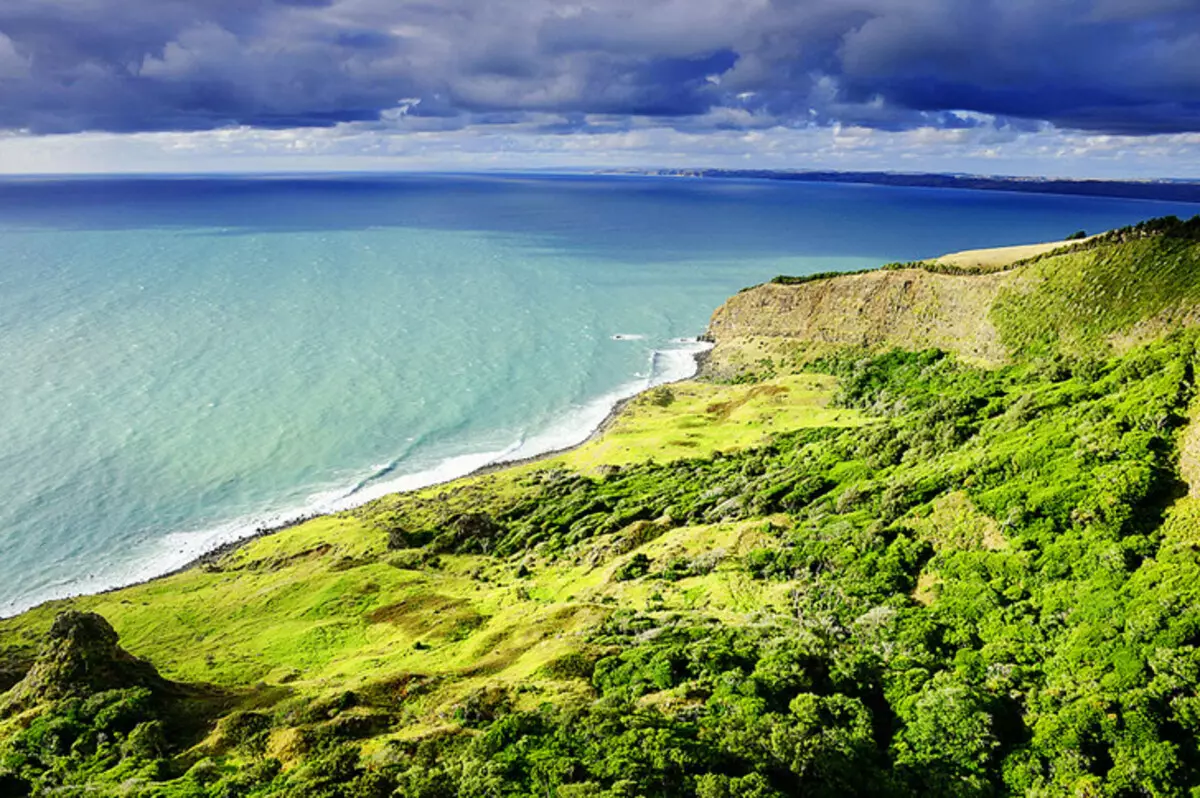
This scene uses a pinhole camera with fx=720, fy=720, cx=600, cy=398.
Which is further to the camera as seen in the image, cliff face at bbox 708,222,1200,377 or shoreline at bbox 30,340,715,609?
cliff face at bbox 708,222,1200,377

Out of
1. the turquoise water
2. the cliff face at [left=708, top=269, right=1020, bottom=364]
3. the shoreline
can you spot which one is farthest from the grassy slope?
the cliff face at [left=708, top=269, right=1020, bottom=364]

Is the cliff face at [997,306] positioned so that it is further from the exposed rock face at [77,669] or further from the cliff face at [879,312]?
the exposed rock face at [77,669]

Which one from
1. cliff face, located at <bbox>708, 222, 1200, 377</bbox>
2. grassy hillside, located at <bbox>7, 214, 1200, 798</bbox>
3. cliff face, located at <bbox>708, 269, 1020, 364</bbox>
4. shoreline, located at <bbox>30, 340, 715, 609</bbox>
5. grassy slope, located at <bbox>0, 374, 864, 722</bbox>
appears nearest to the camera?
grassy hillside, located at <bbox>7, 214, 1200, 798</bbox>

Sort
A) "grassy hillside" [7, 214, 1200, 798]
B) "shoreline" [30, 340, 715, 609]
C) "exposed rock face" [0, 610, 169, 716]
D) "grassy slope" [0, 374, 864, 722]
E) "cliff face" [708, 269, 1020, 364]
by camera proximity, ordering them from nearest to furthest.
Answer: "grassy hillside" [7, 214, 1200, 798], "exposed rock face" [0, 610, 169, 716], "grassy slope" [0, 374, 864, 722], "shoreline" [30, 340, 715, 609], "cliff face" [708, 269, 1020, 364]

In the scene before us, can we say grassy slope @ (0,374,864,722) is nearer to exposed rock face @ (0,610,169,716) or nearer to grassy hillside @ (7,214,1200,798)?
grassy hillside @ (7,214,1200,798)

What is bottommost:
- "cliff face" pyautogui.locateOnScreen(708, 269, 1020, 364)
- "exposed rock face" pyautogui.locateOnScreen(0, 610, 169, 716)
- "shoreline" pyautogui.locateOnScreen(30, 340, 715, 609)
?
"shoreline" pyautogui.locateOnScreen(30, 340, 715, 609)

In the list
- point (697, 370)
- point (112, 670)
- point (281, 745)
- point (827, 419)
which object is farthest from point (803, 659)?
point (697, 370)

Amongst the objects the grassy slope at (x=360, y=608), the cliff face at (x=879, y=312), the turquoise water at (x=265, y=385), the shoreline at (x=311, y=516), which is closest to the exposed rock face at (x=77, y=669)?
the grassy slope at (x=360, y=608)
